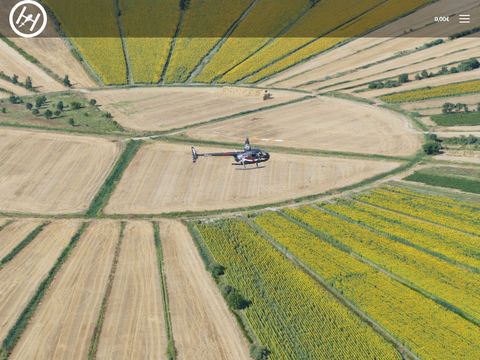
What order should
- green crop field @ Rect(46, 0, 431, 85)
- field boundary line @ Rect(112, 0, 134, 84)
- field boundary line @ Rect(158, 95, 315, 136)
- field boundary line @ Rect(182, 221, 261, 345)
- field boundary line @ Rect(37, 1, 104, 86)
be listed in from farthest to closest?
1. green crop field @ Rect(46, 0, 431, 85)
2. field boundary line @ Rect(112, 0, 134, 84)
3. field boundary line @ Rect(37, 1, 104, 86)
4. field boundary line @ Rect(158, 95, 315, 136)
5. field boundary line @ Rect(182, 221, 261, 345)

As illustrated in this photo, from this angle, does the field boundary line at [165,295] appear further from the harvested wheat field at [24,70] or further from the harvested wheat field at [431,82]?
the harvested wheat field at [24,70]

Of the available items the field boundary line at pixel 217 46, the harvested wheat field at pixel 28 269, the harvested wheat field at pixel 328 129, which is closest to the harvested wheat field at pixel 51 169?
the harvested wheat field at pixel 28 269

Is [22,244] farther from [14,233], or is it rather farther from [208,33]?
[208,33]

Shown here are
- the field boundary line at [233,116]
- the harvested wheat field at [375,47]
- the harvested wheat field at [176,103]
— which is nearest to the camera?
the field boundary line at [233,116]

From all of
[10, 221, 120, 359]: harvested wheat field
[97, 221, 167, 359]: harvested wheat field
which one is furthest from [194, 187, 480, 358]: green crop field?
[10, 221, 120, 359]: harvested wheat field

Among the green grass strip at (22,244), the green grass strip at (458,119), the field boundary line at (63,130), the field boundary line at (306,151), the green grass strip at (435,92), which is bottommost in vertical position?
the green grass strip at (22,244)

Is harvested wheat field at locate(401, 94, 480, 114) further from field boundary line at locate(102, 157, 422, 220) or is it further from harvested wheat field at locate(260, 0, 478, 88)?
field boundary line at locate(102, 157, 422, 220)
